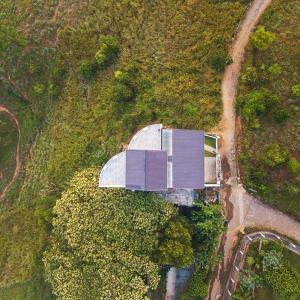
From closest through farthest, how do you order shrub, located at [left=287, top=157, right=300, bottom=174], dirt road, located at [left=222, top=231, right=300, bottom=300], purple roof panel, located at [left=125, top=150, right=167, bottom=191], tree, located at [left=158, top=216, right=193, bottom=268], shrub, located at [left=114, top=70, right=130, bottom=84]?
1. shrub, located at [left=287, top=157, right=300, bottom=174]
2. purple roof panel, located at [left=125, top=150, right=167, bottom=191]
3. tree, located at [left=158, top=216, right=193, bottom=268]
4. dirt road, located at [left=222, top=231, right=300, bottom=300]
5. shrub, located at [left=114, top=70, right=130, bottom=84]

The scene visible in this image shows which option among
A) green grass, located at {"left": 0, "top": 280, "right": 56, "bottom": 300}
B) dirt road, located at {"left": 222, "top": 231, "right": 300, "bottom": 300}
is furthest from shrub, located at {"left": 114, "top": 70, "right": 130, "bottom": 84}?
green grass, located at {"left": 0, "top": 280, "right": 56, "bottom": 300}

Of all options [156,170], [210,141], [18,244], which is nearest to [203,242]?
[156,170]

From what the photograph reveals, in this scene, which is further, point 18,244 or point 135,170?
point 18,244

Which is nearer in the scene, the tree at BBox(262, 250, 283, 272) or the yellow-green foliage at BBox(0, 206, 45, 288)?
the tree at BBox(262, 250, 283, 272)

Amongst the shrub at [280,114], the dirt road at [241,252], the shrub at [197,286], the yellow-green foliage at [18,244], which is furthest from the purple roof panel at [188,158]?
the yellow-green foliage at [18,244]

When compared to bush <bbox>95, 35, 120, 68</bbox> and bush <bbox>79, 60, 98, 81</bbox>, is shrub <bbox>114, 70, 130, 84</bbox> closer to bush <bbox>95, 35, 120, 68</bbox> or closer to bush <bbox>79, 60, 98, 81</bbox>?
bush <bbox>95, 35, 120, 68</bbox>

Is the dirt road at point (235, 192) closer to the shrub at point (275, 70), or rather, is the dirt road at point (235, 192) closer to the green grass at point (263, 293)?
the green grass at point (263, 293)

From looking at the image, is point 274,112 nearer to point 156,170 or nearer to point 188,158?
point 188,158
